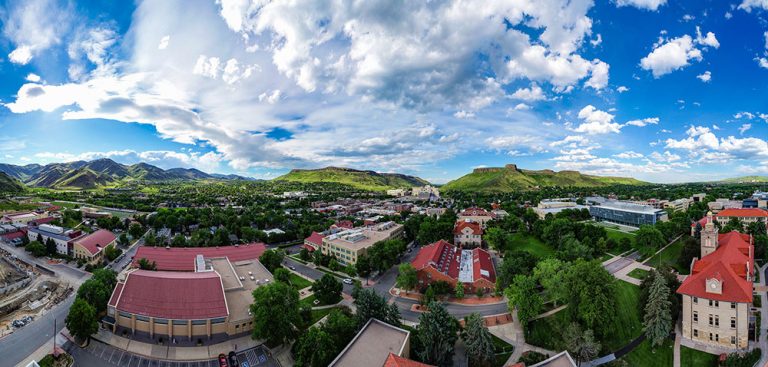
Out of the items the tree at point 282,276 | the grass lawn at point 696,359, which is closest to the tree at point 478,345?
the grass lawn at point 696,359

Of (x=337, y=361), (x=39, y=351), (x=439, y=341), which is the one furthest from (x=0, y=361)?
(x=439, y=341)

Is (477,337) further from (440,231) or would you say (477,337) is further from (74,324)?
(440,231)

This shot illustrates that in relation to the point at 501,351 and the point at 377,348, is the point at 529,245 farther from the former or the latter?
the point at 377,348

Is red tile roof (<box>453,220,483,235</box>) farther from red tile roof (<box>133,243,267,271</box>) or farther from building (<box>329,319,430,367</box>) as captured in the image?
building (<box>329,319,430,367</box>)

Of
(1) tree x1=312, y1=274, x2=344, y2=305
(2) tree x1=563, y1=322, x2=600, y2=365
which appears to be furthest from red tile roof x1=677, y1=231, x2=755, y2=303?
(1) tree x1=312, y1=274, x2=344, y2=305

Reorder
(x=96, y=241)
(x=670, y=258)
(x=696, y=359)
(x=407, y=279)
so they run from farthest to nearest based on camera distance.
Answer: (x=96, y=241) < (x=670, y=258) < (x=407, y=279) < (x=696, y=359)

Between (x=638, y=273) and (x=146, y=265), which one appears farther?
(x=146, y=265)

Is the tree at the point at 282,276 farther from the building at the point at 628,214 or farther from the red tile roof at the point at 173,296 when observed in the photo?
the building at the point at 628,214

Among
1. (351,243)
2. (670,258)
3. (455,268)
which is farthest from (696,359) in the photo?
(351,243)
